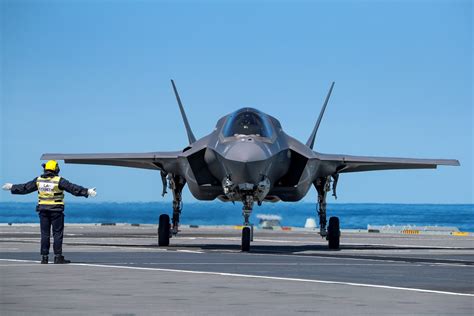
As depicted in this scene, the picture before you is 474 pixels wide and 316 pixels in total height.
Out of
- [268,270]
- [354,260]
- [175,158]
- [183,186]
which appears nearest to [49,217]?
[268,270]

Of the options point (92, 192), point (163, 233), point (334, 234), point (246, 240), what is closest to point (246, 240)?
point (246, 240)

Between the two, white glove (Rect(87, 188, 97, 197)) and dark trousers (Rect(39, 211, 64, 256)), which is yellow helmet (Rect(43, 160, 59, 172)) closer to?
dark trousers (Rect(39, 211, 64, 256))

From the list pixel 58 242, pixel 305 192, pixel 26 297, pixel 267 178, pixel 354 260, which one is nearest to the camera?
pixel 26 297

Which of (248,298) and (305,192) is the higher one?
(305,192)

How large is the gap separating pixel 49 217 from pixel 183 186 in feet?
35.8

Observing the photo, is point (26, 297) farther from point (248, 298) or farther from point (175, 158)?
point (175, 158)

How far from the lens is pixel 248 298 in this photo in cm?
1129

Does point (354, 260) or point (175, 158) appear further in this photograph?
point (175, 158)

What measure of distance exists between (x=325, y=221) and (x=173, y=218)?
12.7ft

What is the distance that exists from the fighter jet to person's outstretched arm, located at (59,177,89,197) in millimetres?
6342

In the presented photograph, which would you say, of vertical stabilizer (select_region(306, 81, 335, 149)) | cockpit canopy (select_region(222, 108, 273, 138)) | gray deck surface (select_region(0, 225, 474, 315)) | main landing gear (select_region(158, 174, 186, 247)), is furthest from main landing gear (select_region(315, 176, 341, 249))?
gray deck surface (select_region(0, 225, 474, 315))

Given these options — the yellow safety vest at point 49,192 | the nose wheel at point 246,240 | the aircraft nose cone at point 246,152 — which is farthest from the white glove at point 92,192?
the nose wheel at point 246,240

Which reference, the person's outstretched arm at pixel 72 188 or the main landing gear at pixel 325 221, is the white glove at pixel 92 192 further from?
the main landing gear at pixel 325 221

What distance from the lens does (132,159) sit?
2783 centimetres
